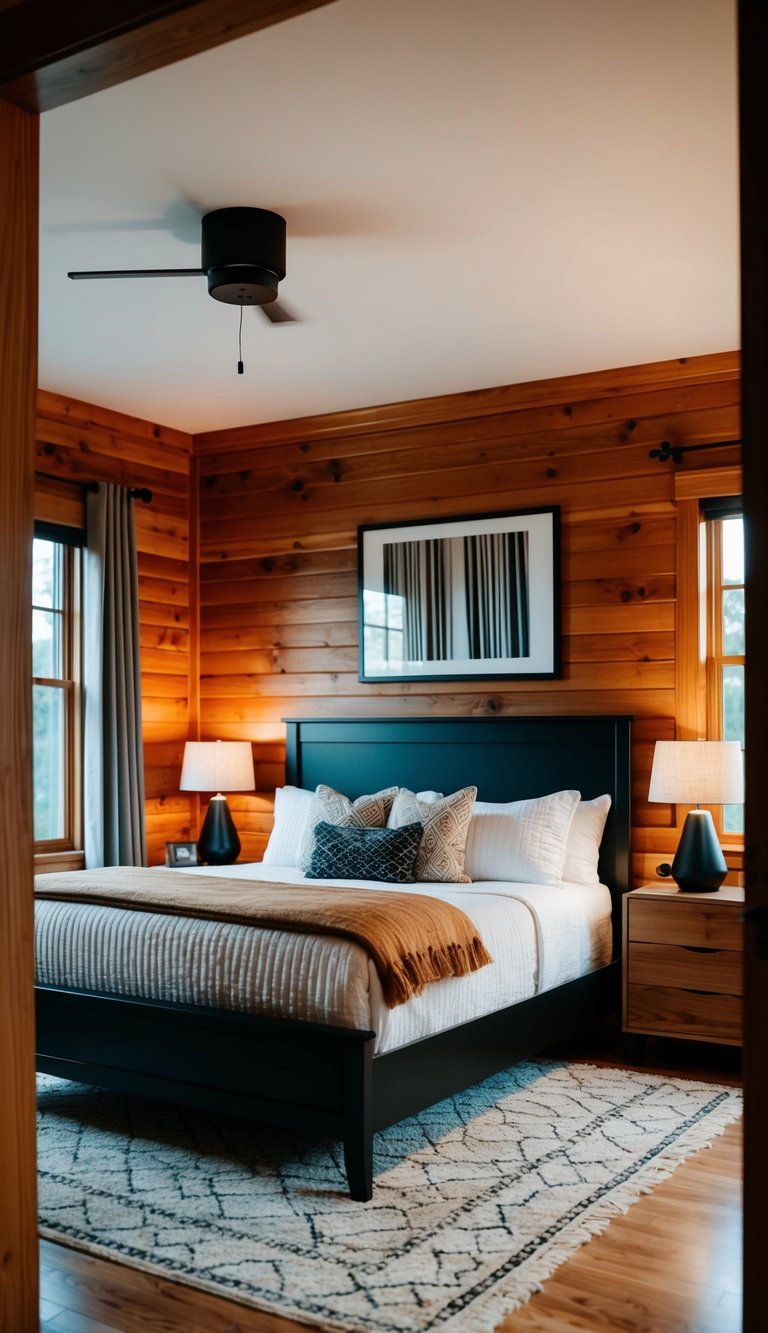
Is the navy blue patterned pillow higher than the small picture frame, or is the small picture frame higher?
the navy blue patterned pillow

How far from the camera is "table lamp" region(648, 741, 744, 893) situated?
443 centimetres

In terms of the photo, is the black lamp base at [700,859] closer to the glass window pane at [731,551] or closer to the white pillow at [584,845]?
the white pillow at [584,845]

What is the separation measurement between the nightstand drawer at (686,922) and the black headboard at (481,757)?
37 centimetres

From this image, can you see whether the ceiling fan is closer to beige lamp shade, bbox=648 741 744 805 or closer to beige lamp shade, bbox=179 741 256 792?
beige lamp shade, bbox=648 741 744 805

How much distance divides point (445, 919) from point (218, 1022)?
29.3 inches

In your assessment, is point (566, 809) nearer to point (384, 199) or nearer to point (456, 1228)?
point (456, 1228)

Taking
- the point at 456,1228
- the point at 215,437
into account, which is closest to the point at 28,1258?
the point at 456,1228

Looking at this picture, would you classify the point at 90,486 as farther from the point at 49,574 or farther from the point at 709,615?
the point at 709,615

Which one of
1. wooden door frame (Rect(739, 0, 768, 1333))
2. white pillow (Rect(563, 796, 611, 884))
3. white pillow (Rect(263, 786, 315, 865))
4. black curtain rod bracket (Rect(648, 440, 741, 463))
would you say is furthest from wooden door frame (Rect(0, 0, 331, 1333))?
black curtain rod bracket (Rect(648, 440, 741, 463))

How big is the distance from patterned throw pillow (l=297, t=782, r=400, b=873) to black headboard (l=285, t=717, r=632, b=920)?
0.89 ft

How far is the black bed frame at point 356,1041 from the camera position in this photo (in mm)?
3219

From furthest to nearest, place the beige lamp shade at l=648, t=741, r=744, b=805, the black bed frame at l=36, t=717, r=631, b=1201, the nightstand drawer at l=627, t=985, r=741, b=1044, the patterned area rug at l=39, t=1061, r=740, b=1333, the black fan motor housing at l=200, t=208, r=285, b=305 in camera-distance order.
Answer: the beige lamp shade at l=648, t=741, r=744, b=805 < the nightstand drawer at l=627, t=985, r=741, b=1044 < the black fan motor housing at l=200, t=208, r=285, b=305 < the black bed frame at l=36, t=717, r=631, b=1201 < the patterned area rug at l=39, t=1061, r=740, b=1333

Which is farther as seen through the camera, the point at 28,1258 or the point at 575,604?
the point at 575,604

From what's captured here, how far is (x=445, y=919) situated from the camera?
3.64 metres
